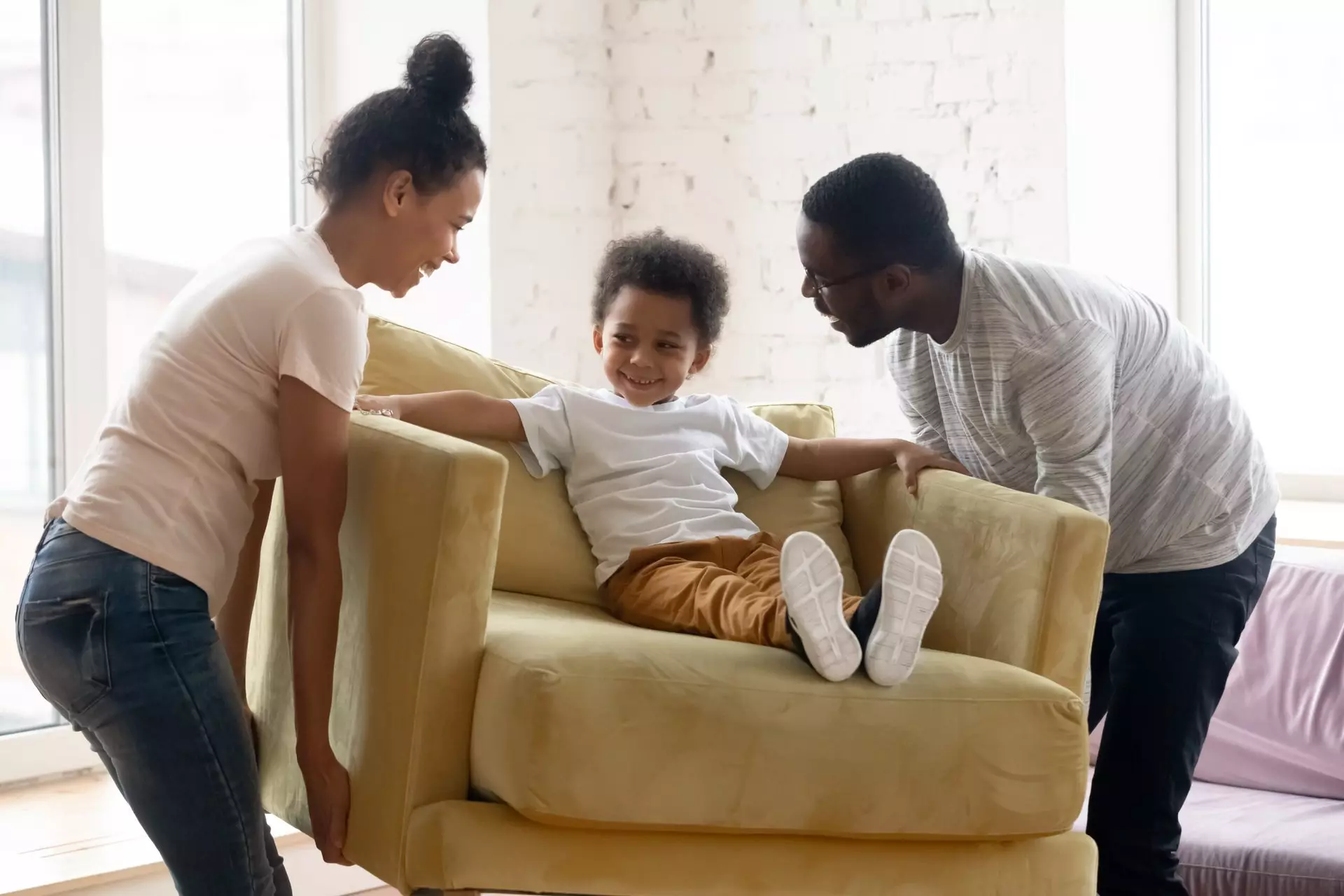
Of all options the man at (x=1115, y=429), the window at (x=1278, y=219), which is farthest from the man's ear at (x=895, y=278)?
the window at (x=1278, y=219)

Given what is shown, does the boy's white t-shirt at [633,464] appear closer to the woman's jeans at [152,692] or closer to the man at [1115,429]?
the man at [1115,429]

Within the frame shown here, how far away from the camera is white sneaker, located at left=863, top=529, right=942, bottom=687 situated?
1.32 m

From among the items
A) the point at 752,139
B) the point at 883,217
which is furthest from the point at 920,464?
the point at 752,139

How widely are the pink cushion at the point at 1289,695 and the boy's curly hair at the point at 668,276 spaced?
91cm

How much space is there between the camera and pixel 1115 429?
163 cm

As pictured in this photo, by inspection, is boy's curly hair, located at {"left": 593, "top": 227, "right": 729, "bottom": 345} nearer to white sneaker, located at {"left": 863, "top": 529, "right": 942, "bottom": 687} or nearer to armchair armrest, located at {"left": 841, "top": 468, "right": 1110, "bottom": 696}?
armchair armrest, located at {"left": 841, "top": 468, "right": 1110, "bottom": 696}

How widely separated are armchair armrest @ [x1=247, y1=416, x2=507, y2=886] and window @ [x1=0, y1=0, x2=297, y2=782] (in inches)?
48.2

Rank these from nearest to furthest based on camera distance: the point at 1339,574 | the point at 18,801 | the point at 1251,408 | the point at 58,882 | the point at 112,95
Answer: the point at 58,882, the point at 1339,574, the point at 18,801, the point at 112,95, the point at 1251,408

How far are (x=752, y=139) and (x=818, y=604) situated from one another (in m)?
1.96

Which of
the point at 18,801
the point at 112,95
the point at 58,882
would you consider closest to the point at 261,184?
the point at 112,95

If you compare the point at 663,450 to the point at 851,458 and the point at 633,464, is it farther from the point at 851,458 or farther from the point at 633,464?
the point at 851,458

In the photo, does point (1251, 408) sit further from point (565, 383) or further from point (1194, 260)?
point (565, 383)

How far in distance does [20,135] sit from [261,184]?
0.50 m

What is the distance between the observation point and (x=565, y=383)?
199cm
